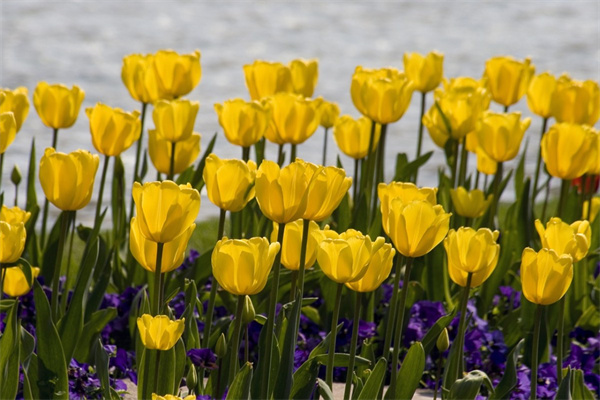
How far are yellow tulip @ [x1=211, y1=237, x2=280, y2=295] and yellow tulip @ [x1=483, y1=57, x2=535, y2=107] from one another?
6.16 feet

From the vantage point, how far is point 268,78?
3289 millimetres

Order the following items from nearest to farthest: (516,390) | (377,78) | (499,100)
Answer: (516,390) → (377,78) → (499,100)

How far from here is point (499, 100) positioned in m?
3.54

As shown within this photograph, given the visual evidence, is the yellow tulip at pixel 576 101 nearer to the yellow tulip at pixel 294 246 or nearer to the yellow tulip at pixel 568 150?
the yellow tulip at pixel 568 150

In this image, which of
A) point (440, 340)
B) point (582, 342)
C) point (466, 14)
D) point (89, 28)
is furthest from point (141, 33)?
point (440, 340)

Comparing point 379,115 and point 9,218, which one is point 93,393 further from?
point 379,115

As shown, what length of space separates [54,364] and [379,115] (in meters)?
1.29

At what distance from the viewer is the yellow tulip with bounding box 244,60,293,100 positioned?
328cm

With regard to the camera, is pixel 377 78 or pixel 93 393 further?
pixel 377 78

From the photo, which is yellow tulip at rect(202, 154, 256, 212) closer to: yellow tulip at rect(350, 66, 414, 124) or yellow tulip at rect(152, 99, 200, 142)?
yellow tulip at rect(152, 99, 200, 142)

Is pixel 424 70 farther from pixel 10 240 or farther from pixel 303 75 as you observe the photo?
pixel 10 240

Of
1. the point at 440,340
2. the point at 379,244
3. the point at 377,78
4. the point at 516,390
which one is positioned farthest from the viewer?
the point at 377,78

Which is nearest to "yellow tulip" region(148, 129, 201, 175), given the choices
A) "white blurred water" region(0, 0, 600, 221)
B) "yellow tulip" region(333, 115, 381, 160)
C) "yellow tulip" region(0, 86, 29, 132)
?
"yellow tulip" region(0, 86, 29, 132)

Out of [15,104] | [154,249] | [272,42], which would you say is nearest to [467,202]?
[154,249]
